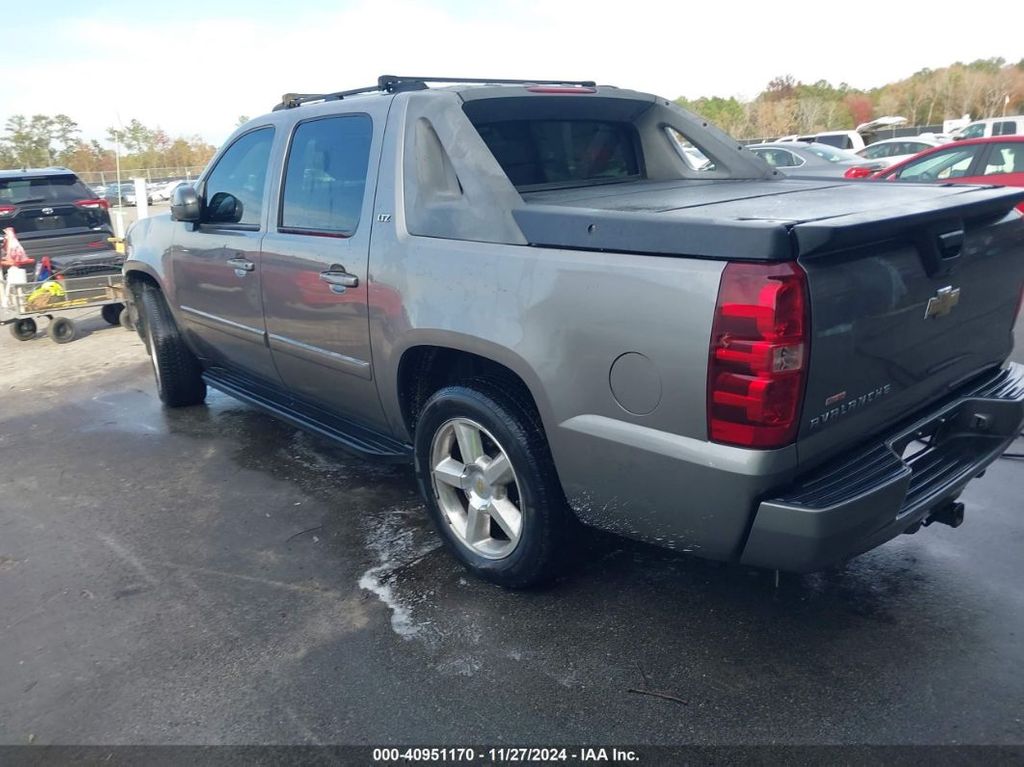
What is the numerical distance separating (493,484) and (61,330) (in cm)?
721

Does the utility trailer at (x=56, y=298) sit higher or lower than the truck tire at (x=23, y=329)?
higher

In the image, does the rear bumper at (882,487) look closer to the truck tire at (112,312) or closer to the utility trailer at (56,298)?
the utility trailer at (56,298)

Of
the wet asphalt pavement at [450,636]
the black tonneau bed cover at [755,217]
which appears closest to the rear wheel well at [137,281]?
the wet asphalt pavement at [450,636]

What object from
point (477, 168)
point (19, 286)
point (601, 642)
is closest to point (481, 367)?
point (477, 168)

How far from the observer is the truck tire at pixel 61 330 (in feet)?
27.8

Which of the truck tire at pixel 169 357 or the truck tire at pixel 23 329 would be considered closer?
the truck tire at pixel 169 357

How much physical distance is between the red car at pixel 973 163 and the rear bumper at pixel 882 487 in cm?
693

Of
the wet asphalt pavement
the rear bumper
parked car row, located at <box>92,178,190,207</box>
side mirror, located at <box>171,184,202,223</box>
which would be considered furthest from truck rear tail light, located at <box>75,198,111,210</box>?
parked car row, located at <box>92,178,190,207</box>

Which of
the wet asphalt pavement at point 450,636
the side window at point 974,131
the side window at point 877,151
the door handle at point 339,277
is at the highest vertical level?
the side window at point 974,131

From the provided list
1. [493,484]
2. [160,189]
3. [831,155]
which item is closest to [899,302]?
[493,484]

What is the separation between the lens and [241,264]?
4.31 meters

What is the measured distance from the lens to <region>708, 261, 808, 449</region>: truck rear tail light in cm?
216

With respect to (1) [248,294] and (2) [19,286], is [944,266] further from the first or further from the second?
(2) [19,286]

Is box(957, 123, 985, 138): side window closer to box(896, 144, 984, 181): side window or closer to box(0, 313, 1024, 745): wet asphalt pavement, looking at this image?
box(896, 144, 984, 181): side window
